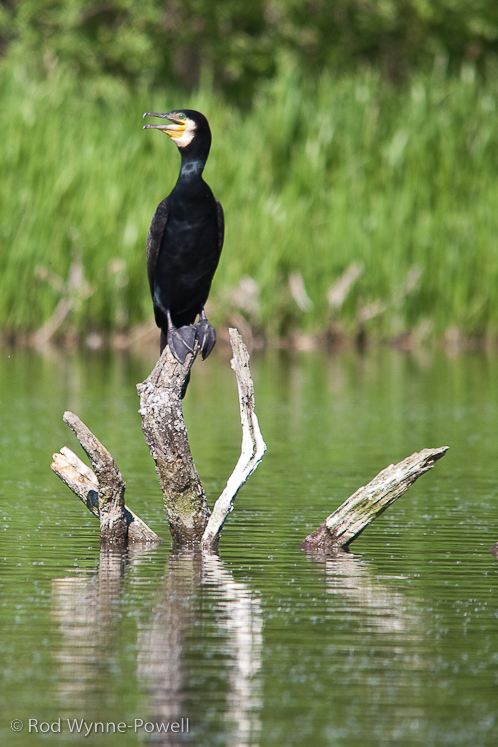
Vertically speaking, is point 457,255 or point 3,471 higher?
point 457,255

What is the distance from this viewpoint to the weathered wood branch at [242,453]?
6148 millimetres

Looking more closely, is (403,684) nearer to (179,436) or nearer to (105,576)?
(105,576)

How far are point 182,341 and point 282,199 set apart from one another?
12.5 metres

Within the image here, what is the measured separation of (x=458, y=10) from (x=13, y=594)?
27.1 m

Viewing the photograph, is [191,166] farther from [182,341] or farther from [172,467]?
[172,467]

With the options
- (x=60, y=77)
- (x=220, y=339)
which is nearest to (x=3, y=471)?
(x=220, y=339)

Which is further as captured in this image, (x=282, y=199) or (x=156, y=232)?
(x=282, y=199)

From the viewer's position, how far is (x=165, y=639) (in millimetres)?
4375

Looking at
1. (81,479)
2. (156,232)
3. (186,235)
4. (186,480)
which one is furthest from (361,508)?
(156,232)

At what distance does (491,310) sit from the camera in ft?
62.4

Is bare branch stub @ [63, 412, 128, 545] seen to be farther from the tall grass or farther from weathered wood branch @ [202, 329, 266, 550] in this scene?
the tall grass

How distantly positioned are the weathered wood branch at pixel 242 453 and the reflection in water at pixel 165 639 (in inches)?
12.9

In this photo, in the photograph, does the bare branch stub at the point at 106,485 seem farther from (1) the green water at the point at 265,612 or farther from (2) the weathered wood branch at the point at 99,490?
(1) the green water at the point at 265,612

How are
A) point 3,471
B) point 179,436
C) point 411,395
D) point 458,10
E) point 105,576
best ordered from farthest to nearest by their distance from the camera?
point 458,10
point 411,395
point 3,471
point 179,436
point 105,576
